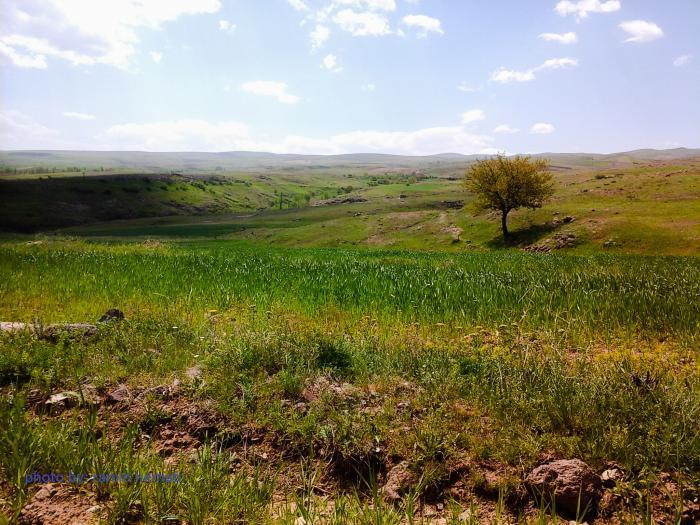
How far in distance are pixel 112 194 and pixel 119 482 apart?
147 m

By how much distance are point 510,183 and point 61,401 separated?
54873mm

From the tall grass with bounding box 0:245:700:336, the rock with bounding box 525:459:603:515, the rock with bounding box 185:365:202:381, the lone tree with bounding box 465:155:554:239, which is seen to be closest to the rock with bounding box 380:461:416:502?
the rock with bounding box 525:459:603:515

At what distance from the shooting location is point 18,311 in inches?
393

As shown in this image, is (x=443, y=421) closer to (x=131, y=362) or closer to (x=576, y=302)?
(x=131, y=362)

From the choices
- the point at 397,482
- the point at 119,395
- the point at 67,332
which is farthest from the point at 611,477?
the point at 67,332

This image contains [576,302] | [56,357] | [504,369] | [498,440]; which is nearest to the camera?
[498,440]

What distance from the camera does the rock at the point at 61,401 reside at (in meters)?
4.80

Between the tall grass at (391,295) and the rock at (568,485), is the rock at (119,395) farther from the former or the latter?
the tall grass at (391,295)

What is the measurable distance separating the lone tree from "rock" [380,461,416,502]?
53066 millimetres

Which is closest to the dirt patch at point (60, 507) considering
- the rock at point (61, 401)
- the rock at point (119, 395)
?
the rock at point (119, 395)

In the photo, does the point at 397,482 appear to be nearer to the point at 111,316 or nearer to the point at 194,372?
the point at 194,372

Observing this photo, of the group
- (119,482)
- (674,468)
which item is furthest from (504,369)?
(119,482)

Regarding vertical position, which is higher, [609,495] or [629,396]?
[629,396]

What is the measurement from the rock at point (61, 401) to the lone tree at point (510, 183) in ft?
176
